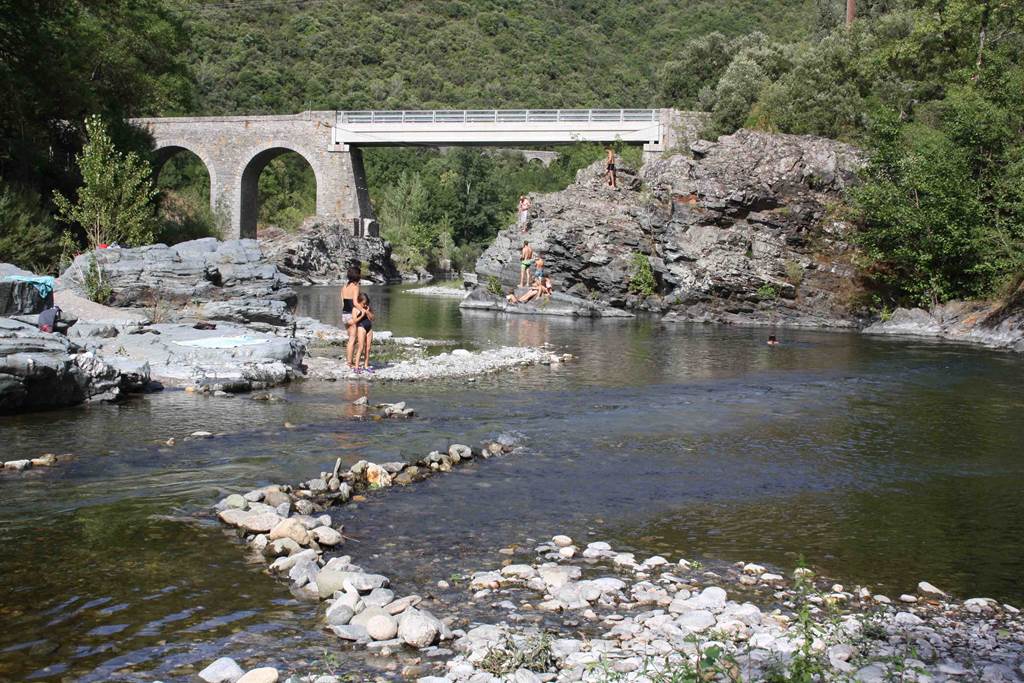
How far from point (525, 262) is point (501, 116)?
20.7m

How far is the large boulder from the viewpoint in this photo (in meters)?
21.5

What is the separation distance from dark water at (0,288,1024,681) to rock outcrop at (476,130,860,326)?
15.4 meters

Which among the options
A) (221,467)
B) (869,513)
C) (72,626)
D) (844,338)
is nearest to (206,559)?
(72,626)

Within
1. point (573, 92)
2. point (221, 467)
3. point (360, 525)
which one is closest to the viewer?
point (360, 525)

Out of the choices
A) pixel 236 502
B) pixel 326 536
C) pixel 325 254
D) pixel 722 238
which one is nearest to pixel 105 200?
pixel 722 238

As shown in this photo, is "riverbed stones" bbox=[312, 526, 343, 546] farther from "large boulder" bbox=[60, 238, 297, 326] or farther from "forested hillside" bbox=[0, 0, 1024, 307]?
"forested hillside" bbox=[0, 0, 1024, 307]

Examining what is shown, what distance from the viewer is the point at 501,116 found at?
5322 cm

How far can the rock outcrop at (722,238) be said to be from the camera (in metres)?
32.5

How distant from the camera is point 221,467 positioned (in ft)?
32.7

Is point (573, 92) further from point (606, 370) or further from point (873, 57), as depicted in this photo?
point (606, 370)

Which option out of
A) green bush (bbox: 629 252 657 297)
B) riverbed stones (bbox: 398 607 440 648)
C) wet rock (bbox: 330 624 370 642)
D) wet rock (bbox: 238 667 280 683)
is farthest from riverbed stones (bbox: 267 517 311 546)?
green bush (bbox: 629 252 657 297)

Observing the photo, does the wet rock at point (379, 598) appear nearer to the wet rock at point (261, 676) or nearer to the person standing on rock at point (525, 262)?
the wet rock at point (261, 676)

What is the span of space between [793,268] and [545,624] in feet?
94.8

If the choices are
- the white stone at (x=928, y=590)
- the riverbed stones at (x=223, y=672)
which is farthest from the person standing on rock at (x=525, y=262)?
the riverbed stones at (x=223, y=672)
